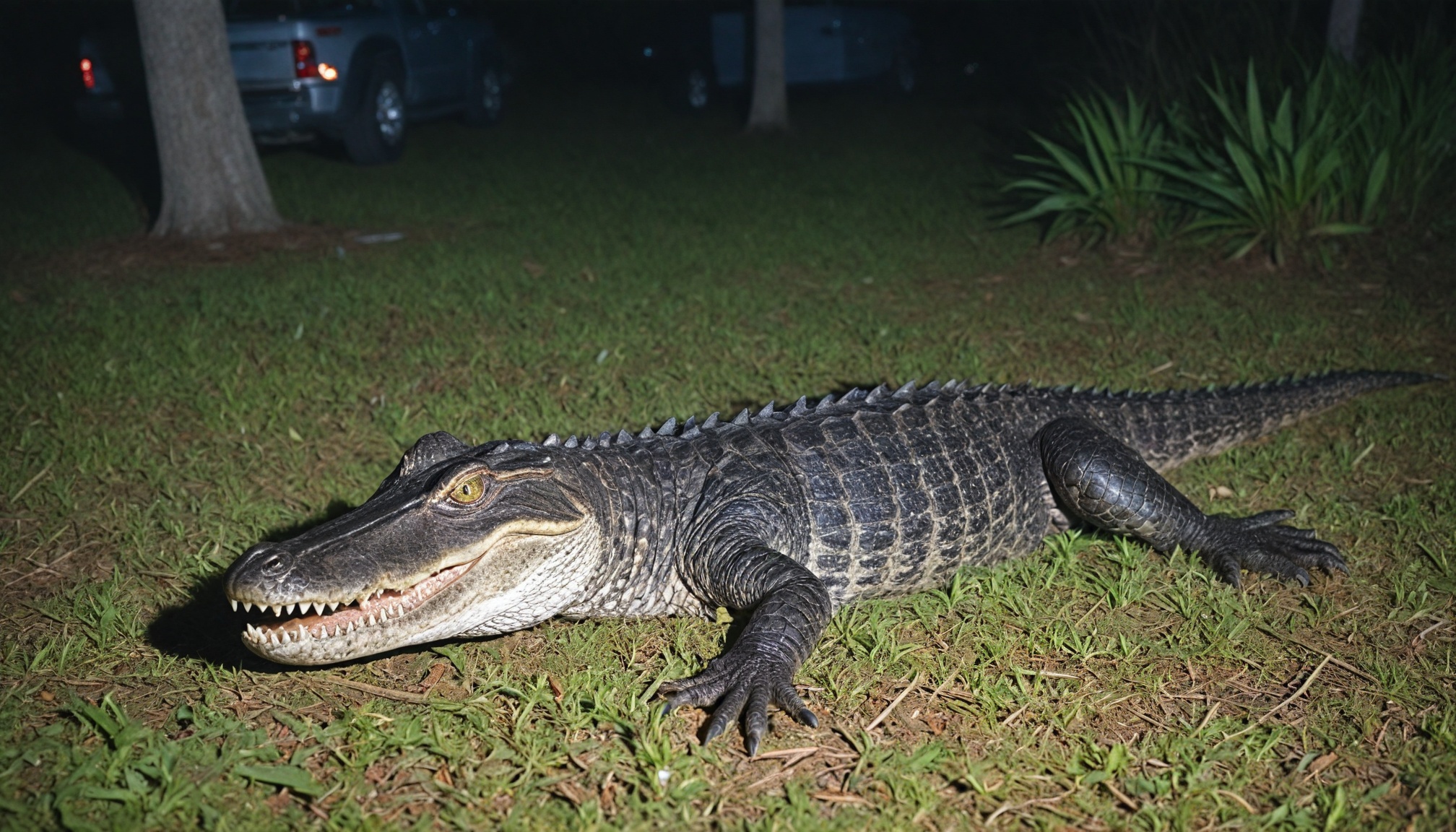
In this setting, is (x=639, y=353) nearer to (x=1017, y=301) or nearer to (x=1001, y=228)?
(x=1017, y=301)

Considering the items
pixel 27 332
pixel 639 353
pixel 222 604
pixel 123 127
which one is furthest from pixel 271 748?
pixel 123 127

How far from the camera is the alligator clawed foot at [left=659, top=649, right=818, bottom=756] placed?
2.67m

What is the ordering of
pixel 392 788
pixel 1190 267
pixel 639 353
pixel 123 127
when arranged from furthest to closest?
pixel 123 127, pixel 1190 267, pixel 639 353, pixel 392 788

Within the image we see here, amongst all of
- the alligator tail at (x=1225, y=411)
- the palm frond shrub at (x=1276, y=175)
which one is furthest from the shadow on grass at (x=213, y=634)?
the palm frond shrub at (x=1276, y=175)

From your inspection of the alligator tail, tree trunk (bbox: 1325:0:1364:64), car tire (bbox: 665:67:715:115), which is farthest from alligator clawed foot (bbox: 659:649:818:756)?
car tire (bbox: 665:67:715:115)

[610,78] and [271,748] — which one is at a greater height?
[610,78]

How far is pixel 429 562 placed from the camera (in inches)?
107

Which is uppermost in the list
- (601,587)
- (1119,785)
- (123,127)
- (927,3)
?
(927,3)

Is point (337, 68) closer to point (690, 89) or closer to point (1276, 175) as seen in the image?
point (690, 89)

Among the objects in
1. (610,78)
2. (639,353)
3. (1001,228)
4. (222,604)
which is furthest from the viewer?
(610,78)

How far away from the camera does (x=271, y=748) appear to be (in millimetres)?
2637

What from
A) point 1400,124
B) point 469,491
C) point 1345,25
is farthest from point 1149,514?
point 1345,25

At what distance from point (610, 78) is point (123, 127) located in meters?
8.40

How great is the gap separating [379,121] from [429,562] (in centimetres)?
981
